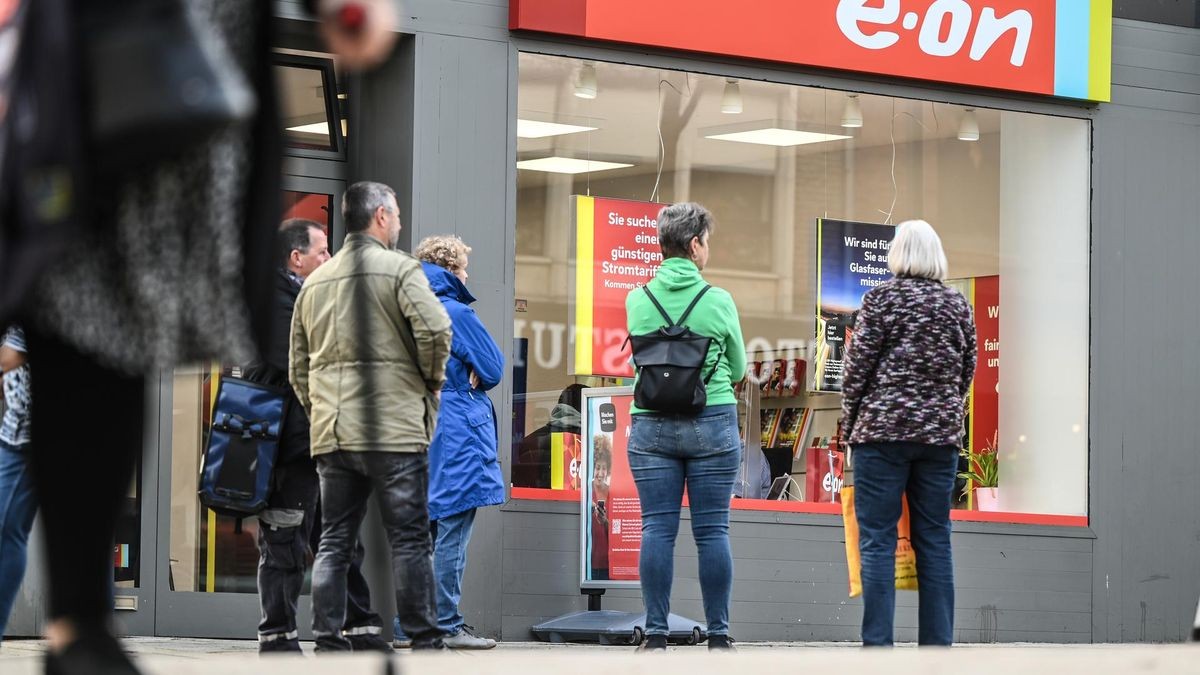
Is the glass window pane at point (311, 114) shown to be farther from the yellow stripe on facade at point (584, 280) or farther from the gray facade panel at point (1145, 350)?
the gray facade panel at point (1145, 350)

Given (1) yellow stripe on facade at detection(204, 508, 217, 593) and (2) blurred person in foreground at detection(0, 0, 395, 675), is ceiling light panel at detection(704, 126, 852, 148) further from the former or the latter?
(2) blurred person in foreground at detection(0, 0, 395, 675)

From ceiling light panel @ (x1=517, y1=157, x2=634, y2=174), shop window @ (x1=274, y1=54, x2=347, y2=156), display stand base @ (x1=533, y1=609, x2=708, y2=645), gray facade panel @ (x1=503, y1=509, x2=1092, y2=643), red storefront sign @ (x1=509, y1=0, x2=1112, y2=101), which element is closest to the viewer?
display stand base @ (x1=533, y1=609, x2=708, y2=645)

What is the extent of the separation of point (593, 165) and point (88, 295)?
24.4ft

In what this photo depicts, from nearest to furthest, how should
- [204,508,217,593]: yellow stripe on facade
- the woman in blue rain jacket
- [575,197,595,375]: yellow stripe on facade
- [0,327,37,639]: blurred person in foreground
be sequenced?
[0,327,37,639]: blurred person in foreground < the woman in blue rain jacket < [204,508,217,593]: yellow stripe on facade < [575,197,595,375]: yellow stripe on facade

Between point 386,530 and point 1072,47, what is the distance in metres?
6.06

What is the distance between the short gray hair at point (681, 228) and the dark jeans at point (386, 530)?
1663mm

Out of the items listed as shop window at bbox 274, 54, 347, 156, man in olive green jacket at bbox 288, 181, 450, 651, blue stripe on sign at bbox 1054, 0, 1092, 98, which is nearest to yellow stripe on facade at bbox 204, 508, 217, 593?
shop window at bbox 274, 54, 347, 156

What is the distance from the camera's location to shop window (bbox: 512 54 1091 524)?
10.2 m

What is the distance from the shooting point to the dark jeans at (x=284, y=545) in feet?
22.3

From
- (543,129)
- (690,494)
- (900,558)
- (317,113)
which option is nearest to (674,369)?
(690,494)

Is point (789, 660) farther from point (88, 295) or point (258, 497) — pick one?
point (258, 497)

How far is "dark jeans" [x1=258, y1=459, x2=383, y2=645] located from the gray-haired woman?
6.65 feet

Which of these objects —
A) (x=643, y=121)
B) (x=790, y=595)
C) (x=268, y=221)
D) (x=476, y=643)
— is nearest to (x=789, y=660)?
(x=268, y=221)

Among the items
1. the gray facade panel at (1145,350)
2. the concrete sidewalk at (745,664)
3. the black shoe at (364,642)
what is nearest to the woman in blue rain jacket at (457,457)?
the black shoe at (364,642)
